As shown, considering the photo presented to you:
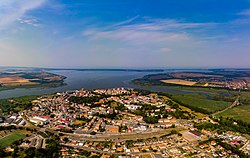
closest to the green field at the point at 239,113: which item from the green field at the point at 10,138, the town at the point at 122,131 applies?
the town at the point at 122,131

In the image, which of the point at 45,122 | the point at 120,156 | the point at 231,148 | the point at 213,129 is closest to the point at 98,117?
the point at 45,122

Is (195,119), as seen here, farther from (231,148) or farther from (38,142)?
(38,142)

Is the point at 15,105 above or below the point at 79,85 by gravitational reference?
below

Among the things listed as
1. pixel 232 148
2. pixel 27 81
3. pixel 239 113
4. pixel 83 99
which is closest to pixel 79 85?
pixel 27 81

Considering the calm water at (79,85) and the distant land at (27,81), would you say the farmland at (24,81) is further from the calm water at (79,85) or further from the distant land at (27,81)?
the calm water at (79,85)

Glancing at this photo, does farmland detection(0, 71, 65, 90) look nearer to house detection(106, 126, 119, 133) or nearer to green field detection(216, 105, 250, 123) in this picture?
house detection(106, 126, 119, 133)

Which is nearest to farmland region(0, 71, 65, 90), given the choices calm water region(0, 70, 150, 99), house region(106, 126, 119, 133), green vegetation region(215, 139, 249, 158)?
calm water region(0, 70, 150, 99)

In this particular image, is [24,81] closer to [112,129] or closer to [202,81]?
[112,129]
